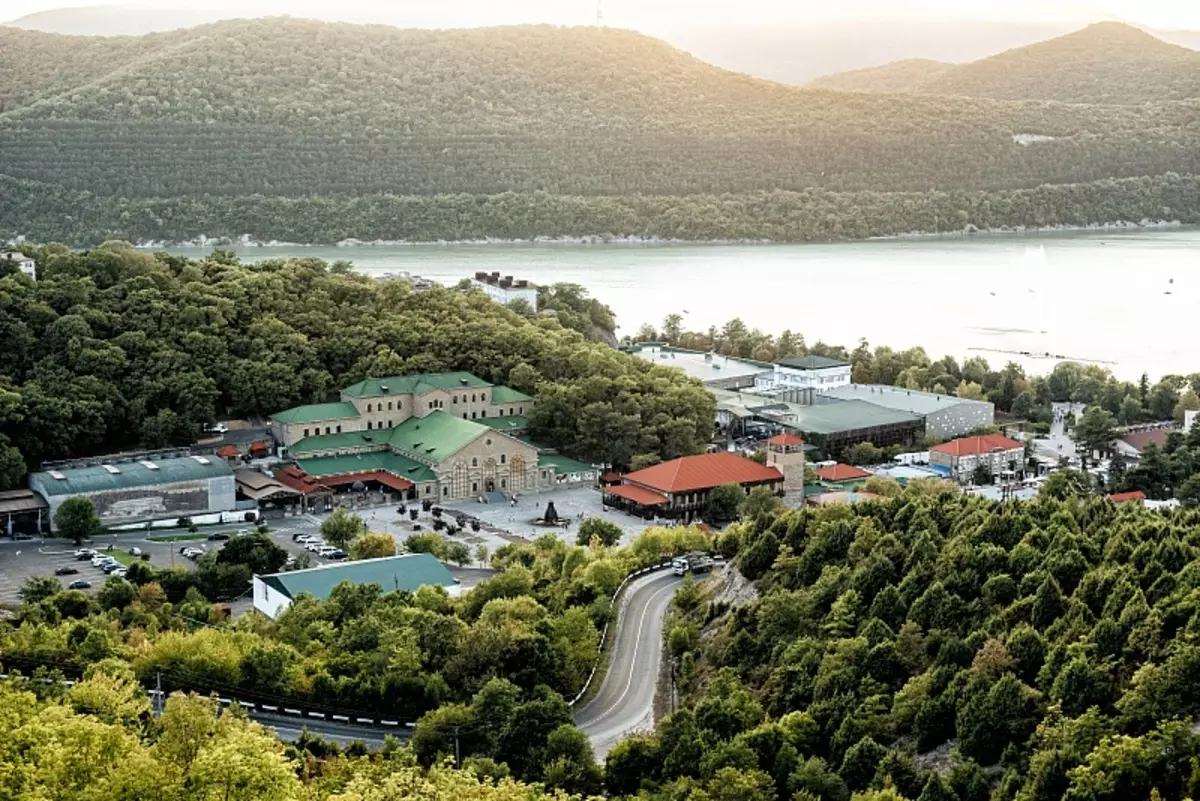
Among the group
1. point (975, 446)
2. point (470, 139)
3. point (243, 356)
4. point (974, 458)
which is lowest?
point (974, 458)

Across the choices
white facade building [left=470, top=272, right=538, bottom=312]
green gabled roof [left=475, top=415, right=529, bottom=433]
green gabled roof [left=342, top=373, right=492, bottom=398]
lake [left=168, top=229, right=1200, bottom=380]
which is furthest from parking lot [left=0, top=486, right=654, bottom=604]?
lake [left=168, top=229, right=1200, bottom=380]

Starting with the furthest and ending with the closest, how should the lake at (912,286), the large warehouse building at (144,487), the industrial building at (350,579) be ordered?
the lake at (912,286)
the large warehouse building at (144,487)
the industrial building at (350,579)

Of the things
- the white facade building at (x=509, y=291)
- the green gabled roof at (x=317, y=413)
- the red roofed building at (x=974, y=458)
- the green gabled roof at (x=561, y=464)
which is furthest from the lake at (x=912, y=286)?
the green gabled roof at (x=317, y=413)

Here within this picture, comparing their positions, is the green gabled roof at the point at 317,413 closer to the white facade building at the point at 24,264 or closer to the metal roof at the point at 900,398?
the white facade building at the point at 24,264

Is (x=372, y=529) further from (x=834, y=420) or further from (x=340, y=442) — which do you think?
(x=834, y=420)

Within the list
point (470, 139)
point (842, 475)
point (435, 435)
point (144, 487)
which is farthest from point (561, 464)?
point (470, 139)

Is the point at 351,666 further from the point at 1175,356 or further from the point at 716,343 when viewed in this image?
the point at 1175,356

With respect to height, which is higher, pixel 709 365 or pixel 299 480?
pixel 709 365
